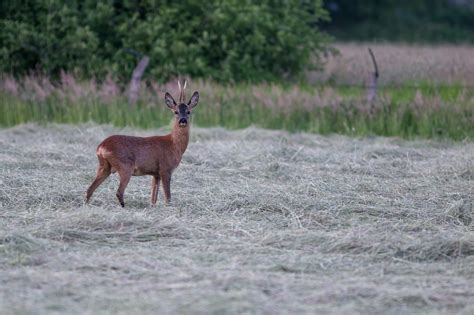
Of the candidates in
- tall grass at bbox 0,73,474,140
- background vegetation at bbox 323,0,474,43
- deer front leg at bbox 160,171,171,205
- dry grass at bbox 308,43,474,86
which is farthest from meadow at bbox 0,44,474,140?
background vegetation at bbox 323,0,474,43

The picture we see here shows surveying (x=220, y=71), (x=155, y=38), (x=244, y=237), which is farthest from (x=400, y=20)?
(x=244, y=237)

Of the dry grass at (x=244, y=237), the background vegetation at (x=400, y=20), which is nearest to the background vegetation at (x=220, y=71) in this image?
the dry grass at (x=244, y=237)

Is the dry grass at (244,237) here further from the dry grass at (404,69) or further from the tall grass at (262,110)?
the dry grass at (404,69)

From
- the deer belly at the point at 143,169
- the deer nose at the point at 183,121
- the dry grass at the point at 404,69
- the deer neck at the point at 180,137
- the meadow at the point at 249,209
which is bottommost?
the dry grass at the point at 404,69

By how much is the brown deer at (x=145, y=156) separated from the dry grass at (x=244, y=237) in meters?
0.27

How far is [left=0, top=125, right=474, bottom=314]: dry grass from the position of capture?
6.37m

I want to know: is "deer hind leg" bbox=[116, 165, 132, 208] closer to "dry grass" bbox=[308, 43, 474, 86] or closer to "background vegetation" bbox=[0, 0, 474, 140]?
"background vegetation" bbox=[0, 0, 474, 140]

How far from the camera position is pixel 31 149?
12781mm

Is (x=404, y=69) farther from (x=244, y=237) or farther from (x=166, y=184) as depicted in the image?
(x=244, y=237)

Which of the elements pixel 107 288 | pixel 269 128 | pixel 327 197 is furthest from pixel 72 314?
pixel 269 128

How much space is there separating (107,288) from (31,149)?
Result: 21.6 ft

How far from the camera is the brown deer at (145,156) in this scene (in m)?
9.33

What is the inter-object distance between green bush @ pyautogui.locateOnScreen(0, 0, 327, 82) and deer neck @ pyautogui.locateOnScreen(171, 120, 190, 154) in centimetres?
1047

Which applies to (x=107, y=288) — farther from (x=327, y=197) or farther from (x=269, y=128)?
(x=269, y=128)
